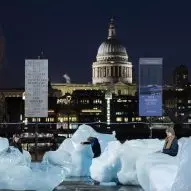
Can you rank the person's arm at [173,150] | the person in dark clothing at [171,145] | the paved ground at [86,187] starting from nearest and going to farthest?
the person's arm at [173,150] → the person in dark clothing at [171,145] → the paved ground at [86,187]

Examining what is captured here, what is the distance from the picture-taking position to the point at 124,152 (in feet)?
55.8

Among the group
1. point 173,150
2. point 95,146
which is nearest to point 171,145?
point 173,150

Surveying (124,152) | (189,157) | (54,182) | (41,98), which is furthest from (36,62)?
(189,157)

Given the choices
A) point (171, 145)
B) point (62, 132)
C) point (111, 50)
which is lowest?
point (62, 132)

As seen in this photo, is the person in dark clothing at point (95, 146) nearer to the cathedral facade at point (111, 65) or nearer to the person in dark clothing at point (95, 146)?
the person in dark clothing at point (95, 146)

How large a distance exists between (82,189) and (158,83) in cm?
797

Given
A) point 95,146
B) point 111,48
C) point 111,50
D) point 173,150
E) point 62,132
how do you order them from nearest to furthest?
point 173,150 < point 95,146 < point 62,132 < point 111,50 < point 111,48

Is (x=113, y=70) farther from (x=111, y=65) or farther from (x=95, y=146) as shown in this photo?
(x=95, y=146)

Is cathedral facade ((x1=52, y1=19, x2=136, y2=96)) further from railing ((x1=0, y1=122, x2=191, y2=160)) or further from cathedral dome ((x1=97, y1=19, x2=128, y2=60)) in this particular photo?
railing ((x1=0, y1=122, x2=191, y2=160))

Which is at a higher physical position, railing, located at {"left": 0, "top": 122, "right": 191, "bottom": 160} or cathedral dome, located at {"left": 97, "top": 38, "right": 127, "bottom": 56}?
cathedral dome, located at {"left": 97, "top": 38, "right": 127, "bottom": 56}

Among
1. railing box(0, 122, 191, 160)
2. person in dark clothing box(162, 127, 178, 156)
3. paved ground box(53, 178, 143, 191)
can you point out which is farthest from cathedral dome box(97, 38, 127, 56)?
person in dark clothing box(162, 127, 178, 156)

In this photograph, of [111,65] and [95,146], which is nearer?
[95,146]

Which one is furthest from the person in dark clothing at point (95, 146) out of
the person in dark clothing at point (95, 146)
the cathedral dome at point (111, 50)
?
the cathedral dome at point (111, 50)

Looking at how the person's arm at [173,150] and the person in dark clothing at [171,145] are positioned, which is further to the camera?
the person in dark clothing at [171,145]
